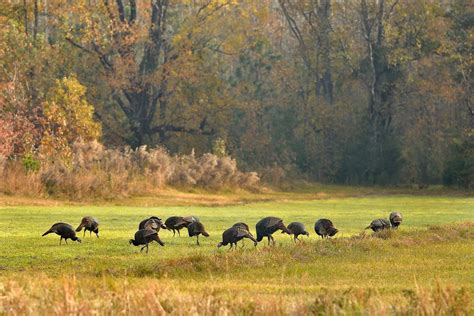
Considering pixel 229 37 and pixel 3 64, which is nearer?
pixel 3 64

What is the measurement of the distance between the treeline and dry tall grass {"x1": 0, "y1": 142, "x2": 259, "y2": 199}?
6.00 metres

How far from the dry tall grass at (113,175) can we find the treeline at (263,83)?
19.7 ft

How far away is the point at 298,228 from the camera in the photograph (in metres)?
21.9

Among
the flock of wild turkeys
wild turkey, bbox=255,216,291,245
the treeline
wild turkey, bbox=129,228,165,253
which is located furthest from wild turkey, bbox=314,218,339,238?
the treeline

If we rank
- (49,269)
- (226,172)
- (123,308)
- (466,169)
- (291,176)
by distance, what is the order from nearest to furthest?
(123,308) → (49,269) → (226,172) → (466,169) → (291,176)

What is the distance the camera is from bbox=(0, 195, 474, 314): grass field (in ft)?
37.4

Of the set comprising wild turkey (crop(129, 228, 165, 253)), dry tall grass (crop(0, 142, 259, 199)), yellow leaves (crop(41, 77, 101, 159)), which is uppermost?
yellow leaves (crop(41, 77, 101, 159))

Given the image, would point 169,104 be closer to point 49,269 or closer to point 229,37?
point 229,37

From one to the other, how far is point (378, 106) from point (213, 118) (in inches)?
429

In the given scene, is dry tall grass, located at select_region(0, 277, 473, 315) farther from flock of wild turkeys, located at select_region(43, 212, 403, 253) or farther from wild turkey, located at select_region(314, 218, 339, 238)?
wild turkey, located at select_region(314, 218, 339, 238)

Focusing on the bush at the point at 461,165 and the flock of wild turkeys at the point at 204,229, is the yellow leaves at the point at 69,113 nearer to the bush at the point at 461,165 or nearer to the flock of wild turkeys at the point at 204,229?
the bush at the point at 461,165

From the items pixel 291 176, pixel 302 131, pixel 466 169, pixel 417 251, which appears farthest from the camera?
pixel 302 131

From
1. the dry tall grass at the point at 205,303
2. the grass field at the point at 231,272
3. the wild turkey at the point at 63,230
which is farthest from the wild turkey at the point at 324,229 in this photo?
the dry tall grass at the point at 205,303

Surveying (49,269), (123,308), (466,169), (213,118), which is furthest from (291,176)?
(123,308)
